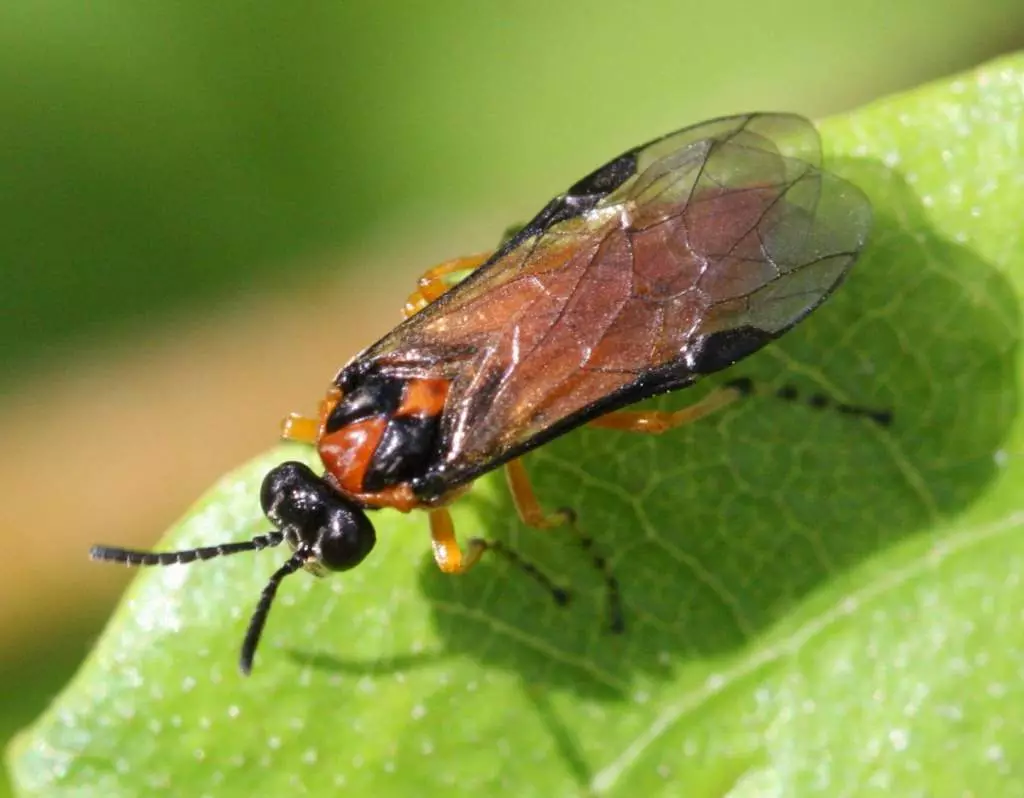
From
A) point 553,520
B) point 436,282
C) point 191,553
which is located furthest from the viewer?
point 436,282

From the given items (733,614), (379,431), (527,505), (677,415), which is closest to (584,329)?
(677,415)

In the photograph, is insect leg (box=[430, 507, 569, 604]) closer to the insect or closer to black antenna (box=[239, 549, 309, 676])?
the insect

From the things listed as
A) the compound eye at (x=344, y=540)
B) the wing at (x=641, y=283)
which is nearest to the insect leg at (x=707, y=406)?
the wing at (x=641, y=283)

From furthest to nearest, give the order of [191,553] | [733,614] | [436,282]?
[436,282], [733,614], [191,553]

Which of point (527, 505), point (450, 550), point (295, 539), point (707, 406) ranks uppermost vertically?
point (295, 539)

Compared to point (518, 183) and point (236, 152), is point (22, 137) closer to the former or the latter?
point (236, 152)

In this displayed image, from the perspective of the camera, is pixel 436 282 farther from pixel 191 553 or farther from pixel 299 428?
pixel 191 553
